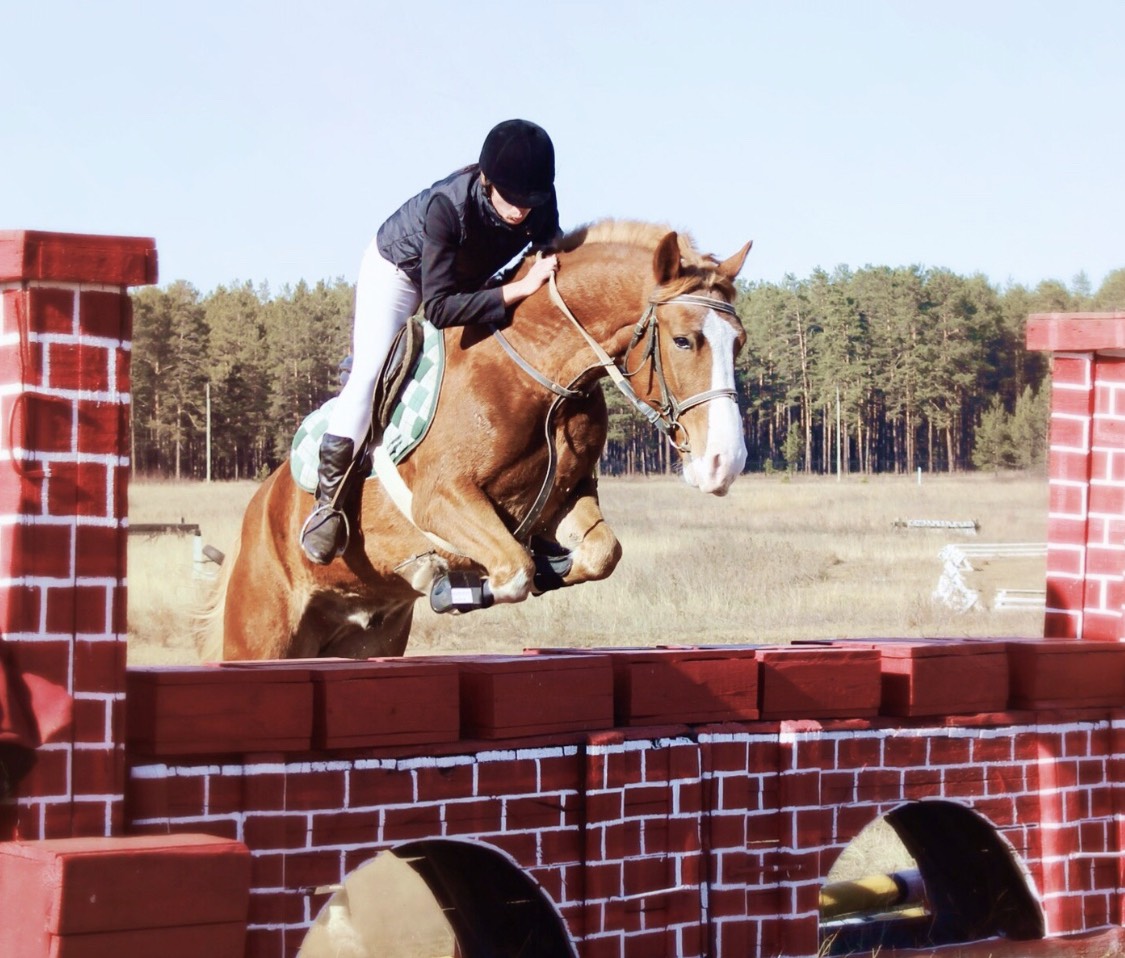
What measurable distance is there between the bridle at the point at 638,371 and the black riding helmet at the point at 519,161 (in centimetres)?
34

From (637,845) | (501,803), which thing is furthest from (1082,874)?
(501,803)

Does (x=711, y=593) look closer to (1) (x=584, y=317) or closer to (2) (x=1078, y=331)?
(1) (x=584, y=317)

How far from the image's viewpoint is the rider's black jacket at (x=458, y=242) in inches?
213

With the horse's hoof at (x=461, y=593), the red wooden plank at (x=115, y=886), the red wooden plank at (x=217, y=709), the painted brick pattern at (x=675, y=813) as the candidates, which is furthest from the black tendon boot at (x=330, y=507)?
the red wooden plank at (x=115, y=886)

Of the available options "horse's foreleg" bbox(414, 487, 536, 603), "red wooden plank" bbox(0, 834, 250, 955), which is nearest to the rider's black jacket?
"horse's foreleg" bbox(414, 487, 536, 603)

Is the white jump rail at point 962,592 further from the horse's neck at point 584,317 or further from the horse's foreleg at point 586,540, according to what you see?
the horse's neck at point 584,317

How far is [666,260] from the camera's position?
17.5 ft

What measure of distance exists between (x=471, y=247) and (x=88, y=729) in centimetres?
282

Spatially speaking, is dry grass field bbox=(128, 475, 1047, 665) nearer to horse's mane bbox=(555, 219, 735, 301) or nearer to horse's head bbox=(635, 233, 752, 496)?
horse's mane bbox=(555, 219, 735, 301)

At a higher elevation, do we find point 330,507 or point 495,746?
point 330,507

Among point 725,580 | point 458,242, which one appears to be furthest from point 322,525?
point 725,580

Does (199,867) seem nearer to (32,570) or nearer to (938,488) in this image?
(32,570)

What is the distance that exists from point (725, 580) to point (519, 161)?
1603cm

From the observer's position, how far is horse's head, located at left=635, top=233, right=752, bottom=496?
5035 millimetres
